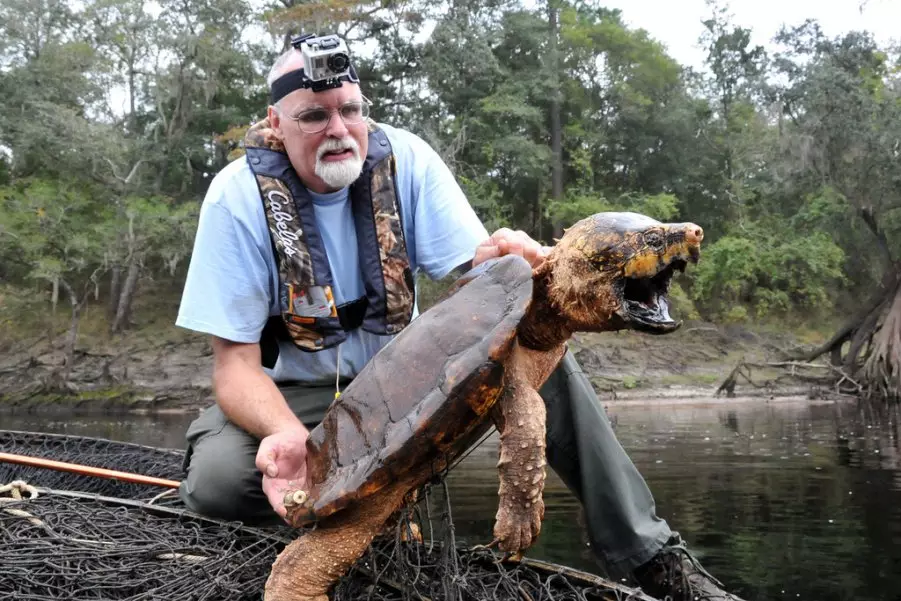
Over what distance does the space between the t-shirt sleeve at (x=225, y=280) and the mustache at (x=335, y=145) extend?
358mm

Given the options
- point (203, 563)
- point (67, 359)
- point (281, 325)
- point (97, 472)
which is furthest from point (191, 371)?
point (203, 563)

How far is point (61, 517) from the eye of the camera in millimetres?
2705

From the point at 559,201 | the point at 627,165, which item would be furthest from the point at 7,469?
the point at 627,165

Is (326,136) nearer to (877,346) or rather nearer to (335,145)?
(335,145)

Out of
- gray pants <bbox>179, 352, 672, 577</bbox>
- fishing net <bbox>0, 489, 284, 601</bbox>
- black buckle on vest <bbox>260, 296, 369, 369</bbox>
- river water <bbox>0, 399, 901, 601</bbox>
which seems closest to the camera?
fishing net <bbox>0, 489, 284, 601</bbox>

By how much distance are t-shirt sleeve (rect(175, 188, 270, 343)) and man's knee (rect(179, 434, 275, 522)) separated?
365 millimetres

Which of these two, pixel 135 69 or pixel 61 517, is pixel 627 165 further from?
pixel 61 517

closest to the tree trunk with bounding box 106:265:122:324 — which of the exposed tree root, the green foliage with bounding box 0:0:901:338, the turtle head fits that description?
the green foliage with bounding box 0:0:901:338

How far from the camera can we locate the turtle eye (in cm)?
195

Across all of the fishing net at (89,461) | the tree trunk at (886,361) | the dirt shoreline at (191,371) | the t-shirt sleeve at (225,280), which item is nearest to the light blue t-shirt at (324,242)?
the t-shirt sleeve at (225,280)

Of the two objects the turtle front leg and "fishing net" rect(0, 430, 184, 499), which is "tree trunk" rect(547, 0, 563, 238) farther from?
the turtle front leg

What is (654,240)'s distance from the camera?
6.40 ft

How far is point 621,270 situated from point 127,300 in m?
21.3

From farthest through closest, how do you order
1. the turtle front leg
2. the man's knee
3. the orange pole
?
the orange pole → the man's knee → the turtle front leg
